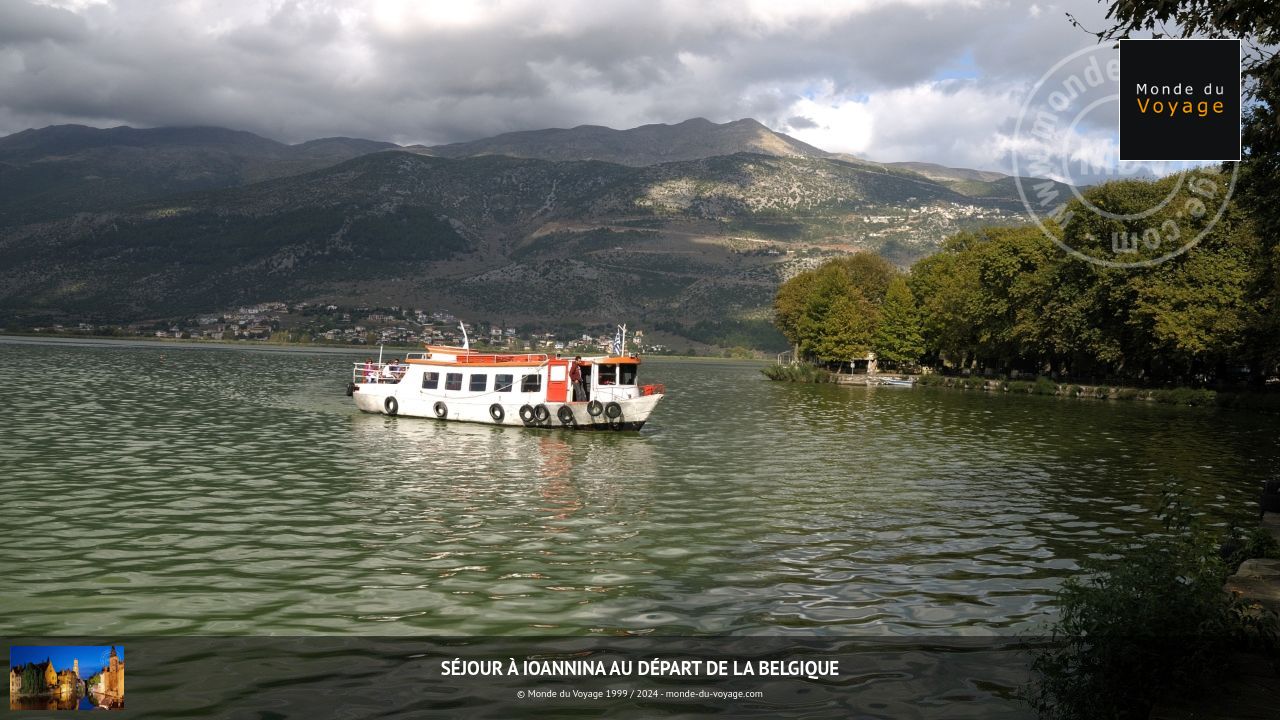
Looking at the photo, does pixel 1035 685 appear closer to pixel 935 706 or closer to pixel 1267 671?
pixel 935 706

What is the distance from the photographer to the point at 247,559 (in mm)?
18594

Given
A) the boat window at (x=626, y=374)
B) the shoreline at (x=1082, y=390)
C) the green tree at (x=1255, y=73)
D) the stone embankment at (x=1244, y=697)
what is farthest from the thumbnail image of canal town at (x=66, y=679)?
A: the shoreline at (x=1082, y=390)

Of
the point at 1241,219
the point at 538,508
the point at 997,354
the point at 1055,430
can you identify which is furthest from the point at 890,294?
the point at 538,508

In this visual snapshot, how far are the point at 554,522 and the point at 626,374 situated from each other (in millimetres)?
28435

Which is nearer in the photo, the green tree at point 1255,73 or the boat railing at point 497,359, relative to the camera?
the green tree at point 1255,73

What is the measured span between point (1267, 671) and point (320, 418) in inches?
1963

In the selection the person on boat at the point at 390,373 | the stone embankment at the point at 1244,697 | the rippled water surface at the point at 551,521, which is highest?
the person on boat at the point at 390,373

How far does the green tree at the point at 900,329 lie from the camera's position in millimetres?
133375

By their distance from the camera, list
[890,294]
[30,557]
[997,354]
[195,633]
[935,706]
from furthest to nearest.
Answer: [890,294]
[997,354]
[30,557]
[195,633]
[935,706]

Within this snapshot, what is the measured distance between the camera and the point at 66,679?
37.5 feet

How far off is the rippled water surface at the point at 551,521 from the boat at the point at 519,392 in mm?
1679

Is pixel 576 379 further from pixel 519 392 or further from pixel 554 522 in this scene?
pixel 554 522

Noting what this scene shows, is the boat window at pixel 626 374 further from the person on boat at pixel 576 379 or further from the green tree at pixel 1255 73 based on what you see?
the green tree at pixel 1255 73

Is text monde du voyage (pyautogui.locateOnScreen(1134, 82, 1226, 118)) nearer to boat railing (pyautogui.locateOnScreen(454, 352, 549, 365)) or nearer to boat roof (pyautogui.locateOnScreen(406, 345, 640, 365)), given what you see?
boat roof (pyautogui.locateOnScreen(406, 345, 640, 365))
